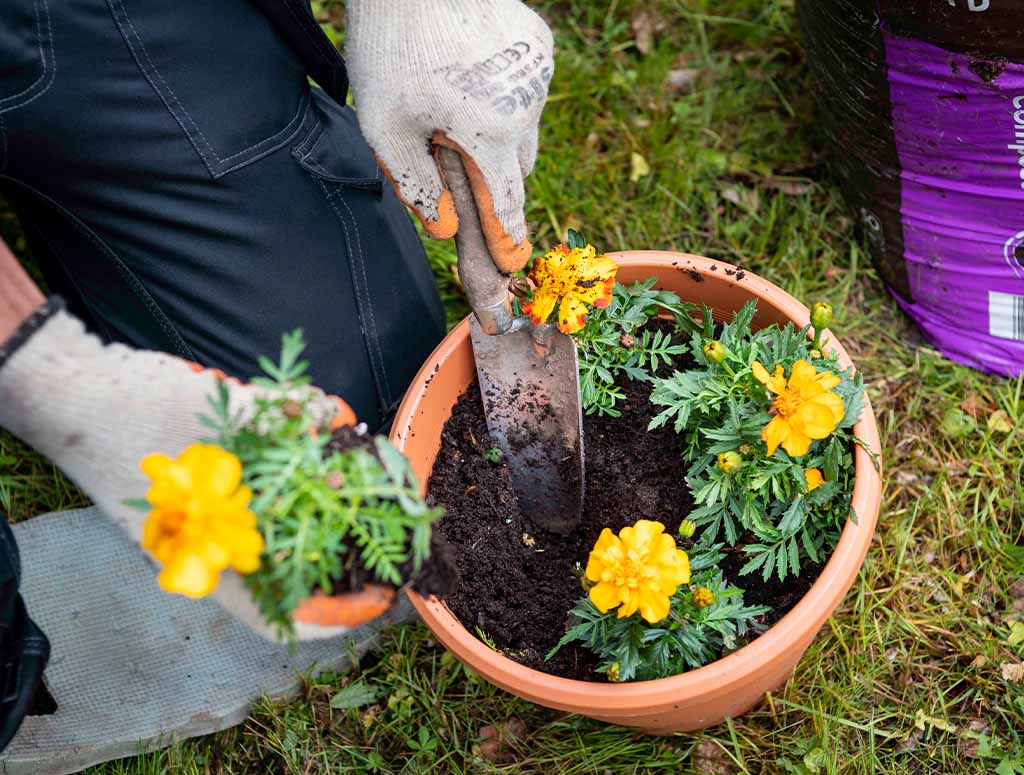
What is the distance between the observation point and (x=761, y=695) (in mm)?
1744

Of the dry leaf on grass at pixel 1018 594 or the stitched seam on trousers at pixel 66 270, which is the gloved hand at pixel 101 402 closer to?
the stitched seam on trousers at pixel 66 270

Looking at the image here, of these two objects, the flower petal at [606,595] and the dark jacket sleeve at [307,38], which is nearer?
the flower petal at [606,595]

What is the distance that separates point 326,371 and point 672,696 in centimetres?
92

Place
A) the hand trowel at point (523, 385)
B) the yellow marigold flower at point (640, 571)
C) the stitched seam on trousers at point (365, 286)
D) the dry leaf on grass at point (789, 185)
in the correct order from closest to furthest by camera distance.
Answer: the yellow marigold flower at point (640, 571)
the hand trowel at point (523, 385)
the stitched seam on trousers at point (365, 286)
the dry leaf on grass at point (789, 185)

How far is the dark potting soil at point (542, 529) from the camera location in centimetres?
160

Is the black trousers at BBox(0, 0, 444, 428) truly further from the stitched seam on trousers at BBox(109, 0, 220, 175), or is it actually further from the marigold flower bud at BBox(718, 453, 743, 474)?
the marigold flower bud at BBox(718, 453, 743, 474)

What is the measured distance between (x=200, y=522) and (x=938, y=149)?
163 cm

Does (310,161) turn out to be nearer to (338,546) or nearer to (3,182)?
(3,182)

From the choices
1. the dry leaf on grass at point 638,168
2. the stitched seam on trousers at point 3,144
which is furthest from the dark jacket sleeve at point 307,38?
the dry leaf on grass at point 638,168

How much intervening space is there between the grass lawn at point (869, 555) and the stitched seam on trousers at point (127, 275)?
637mm

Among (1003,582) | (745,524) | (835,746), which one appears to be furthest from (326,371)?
(1003,582)

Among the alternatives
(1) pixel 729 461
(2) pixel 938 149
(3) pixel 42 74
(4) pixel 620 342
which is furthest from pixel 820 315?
(3) pixel 42 74

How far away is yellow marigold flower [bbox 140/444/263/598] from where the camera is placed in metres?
0.86

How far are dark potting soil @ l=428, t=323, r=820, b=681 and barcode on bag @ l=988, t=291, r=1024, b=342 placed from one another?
840mm
